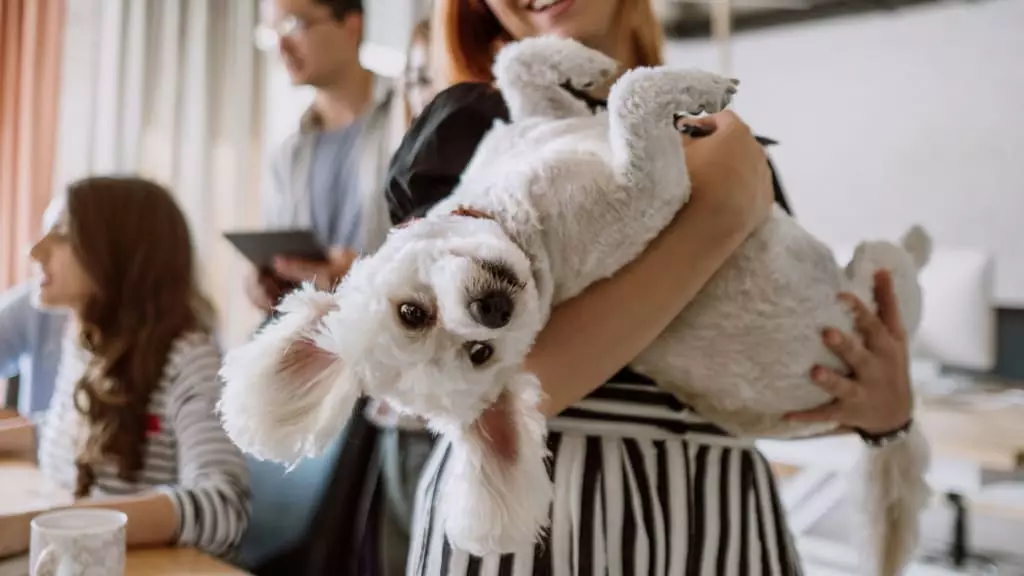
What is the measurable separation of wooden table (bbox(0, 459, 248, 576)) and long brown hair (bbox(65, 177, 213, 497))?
0.34 feet

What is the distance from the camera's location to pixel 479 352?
1.57 ft

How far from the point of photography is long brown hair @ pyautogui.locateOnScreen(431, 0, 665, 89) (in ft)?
2.89

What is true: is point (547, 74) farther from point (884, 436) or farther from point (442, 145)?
point (884, 436)

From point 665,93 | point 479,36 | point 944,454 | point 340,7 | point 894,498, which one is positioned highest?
point 340,7

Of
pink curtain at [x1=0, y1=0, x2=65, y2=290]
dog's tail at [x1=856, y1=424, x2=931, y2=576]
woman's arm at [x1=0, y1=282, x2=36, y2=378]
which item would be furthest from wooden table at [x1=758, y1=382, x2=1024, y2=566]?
pink curtain at [x1=0, y1=0, x2=65, y2=290]

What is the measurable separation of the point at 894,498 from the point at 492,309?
60 cm

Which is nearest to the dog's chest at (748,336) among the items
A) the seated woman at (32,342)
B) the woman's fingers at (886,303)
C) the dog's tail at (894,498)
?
the woman's fingers at (886,303)

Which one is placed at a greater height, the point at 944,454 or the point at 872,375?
the point at 872,375

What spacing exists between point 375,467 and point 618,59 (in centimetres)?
60

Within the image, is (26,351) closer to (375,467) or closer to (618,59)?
(375,467)

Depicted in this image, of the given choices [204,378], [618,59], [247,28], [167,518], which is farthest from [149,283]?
[247,28]

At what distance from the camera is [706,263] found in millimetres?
648

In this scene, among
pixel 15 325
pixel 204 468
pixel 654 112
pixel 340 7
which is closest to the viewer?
pixel 654 112

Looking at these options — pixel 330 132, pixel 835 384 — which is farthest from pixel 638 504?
pixel 330 132
